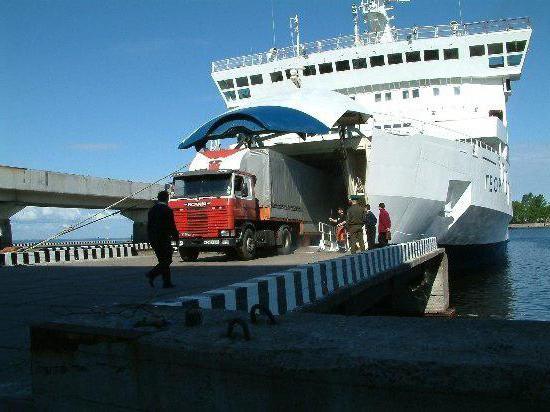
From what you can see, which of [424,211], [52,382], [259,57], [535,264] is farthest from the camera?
[535,264]

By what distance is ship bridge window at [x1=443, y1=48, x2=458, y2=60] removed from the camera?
76.2 ft

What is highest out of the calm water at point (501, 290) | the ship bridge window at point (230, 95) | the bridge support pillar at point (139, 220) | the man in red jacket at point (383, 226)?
the ship bridge window at point (230, 95)

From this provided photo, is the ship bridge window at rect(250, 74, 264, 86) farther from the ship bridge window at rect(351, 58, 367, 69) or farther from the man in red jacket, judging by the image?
the man in red jacket

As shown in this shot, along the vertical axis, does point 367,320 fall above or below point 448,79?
below

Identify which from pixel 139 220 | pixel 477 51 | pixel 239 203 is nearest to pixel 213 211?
pixel 239 203

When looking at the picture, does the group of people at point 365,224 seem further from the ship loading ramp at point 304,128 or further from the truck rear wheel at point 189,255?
the truck rear wheel at point 189,255

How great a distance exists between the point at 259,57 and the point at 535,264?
2025 cm

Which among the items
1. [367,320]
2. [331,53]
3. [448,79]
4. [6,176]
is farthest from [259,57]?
[367,320]

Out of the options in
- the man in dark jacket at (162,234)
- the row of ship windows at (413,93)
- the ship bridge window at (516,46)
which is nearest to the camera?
the man in dark jacket at (162,234)

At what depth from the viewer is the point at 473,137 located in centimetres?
2112

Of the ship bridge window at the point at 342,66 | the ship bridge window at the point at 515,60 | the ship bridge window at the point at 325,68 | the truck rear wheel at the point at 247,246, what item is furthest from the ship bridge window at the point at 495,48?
the truck rear wheel at the point at 247,246

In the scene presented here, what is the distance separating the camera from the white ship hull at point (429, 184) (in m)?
16.8

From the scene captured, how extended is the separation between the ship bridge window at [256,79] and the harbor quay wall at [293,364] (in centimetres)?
2408

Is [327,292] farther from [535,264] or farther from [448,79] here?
[535,264]
